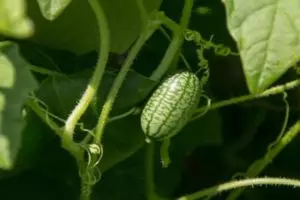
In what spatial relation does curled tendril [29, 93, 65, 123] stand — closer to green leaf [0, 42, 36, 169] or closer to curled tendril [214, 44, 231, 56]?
green leaf [0, 42, 36, 169]

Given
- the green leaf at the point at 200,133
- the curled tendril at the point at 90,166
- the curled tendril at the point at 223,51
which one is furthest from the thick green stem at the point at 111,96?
the green leaf at the point at 200,133

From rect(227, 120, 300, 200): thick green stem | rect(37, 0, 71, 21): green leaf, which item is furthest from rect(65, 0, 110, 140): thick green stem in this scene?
rect(227, 120, 300, 200): thick green stem

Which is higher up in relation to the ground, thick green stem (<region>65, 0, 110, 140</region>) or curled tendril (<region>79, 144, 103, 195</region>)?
thick green stem (<region>65, 0, 110, 140</region>)

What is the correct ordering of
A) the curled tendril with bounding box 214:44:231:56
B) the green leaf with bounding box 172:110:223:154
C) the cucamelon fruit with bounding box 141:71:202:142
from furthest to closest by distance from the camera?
1. the green leaf with bounding box 172:110:223:154
2. the curled tendril with bounding box 214:44:231:56
3. the cucamelon fruit with bounding box 141:71:202:142

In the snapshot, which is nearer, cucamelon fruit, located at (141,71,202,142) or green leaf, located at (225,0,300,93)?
green leaf, located at (225,0,300,93)

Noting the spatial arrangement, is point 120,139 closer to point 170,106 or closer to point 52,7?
point 170,106

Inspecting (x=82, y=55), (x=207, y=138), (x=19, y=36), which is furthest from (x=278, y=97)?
(x=19, y=36)

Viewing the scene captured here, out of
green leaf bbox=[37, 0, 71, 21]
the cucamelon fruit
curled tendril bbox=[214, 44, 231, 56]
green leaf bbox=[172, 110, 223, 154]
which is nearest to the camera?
green leaf bbox=[37, 0, 71, 21]
